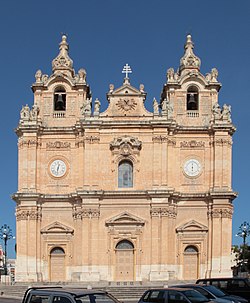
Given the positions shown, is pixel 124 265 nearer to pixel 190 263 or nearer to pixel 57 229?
pixel 190 263

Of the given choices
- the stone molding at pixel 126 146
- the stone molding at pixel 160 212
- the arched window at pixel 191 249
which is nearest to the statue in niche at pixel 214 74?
the stone molding at pixel 126 146

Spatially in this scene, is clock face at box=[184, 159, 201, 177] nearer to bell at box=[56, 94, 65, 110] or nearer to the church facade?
the church facade

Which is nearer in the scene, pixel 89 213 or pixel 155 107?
pixel 89 213

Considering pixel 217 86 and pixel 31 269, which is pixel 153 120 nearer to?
pixel 217 86

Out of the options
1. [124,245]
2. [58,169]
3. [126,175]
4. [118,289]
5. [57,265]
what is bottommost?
[118,289]

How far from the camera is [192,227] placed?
4703cm

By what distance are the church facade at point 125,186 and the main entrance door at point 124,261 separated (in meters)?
0.07

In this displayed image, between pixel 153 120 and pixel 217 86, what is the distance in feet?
19.2

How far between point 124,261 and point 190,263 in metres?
4.85

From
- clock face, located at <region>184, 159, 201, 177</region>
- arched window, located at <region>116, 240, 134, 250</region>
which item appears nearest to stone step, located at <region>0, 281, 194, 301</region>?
arched window, located at <region>116, 240, 134, 250</region>

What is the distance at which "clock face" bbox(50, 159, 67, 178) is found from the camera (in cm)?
4819

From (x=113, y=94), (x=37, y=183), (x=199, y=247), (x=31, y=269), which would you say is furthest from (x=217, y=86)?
(x=31, y=269)

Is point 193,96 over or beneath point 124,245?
over

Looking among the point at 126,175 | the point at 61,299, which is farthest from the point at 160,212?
the point at 61,299
